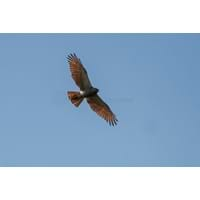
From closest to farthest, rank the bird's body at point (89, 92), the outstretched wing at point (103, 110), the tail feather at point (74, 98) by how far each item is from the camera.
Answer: the tail feather at point (74, 98) < the bird's body at point (89, 92) < the outstretched wing at point (103, 110)

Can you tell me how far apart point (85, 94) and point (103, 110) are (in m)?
0.82

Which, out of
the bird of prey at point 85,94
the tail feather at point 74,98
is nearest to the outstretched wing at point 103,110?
the bird of prey at point 85,94

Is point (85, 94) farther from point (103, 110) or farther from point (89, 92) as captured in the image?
point (103, 110)

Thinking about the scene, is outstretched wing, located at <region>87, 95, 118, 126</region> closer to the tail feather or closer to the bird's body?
the bird's body

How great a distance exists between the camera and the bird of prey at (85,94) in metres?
25.1

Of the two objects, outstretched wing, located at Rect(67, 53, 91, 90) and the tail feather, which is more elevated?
outstretched wing, located at Rect(67, 53, 91, 90)

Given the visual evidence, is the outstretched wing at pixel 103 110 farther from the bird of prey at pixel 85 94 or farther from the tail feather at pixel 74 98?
the tail feather at pixel 74 98

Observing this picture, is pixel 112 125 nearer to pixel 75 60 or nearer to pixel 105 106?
pixel 105 106

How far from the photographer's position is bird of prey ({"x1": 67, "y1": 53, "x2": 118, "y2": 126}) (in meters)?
25.1

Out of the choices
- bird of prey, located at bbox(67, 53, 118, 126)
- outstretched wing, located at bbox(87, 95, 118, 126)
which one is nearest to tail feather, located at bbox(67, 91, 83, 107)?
bird of prey, located at bbox(67, 53, 118, 126)

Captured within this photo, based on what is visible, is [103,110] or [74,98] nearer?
[74,98]

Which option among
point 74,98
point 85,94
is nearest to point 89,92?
point 85,94

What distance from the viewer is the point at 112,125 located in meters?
25.8

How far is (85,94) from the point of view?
25453 mm
